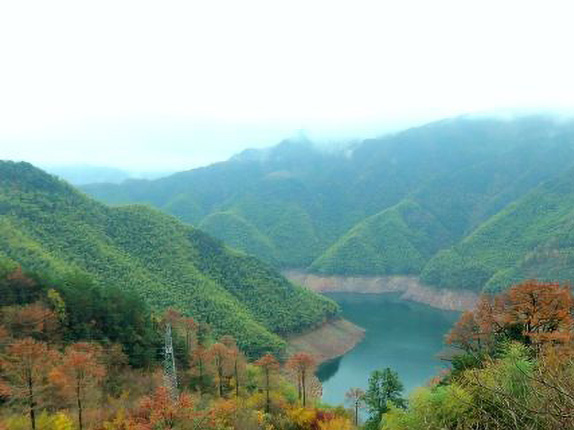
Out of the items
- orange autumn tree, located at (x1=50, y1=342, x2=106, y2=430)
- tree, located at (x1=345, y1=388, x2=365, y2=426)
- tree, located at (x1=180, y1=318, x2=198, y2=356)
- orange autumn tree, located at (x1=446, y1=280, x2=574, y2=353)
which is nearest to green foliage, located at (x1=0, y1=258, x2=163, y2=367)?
tree, located at (x1=180, y1=318, x2=198, y2=356)

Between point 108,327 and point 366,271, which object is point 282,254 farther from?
point 108,327

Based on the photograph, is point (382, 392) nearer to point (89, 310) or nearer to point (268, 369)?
point (268, 369)

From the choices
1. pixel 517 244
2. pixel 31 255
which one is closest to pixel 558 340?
pixel 31 255

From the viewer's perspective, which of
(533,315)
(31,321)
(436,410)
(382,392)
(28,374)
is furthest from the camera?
(382,392)

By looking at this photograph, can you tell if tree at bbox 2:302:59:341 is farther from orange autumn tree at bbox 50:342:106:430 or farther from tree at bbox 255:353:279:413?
tree at bbox 255:353:279:413

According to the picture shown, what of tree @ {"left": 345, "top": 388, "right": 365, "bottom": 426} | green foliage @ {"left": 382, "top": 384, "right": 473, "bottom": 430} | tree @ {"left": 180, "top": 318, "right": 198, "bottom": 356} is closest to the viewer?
green foliage @ {"left": 382, "top": 384, "right": 473, "bottom": 430}

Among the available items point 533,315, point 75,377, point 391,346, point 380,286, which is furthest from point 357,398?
point 380,286
